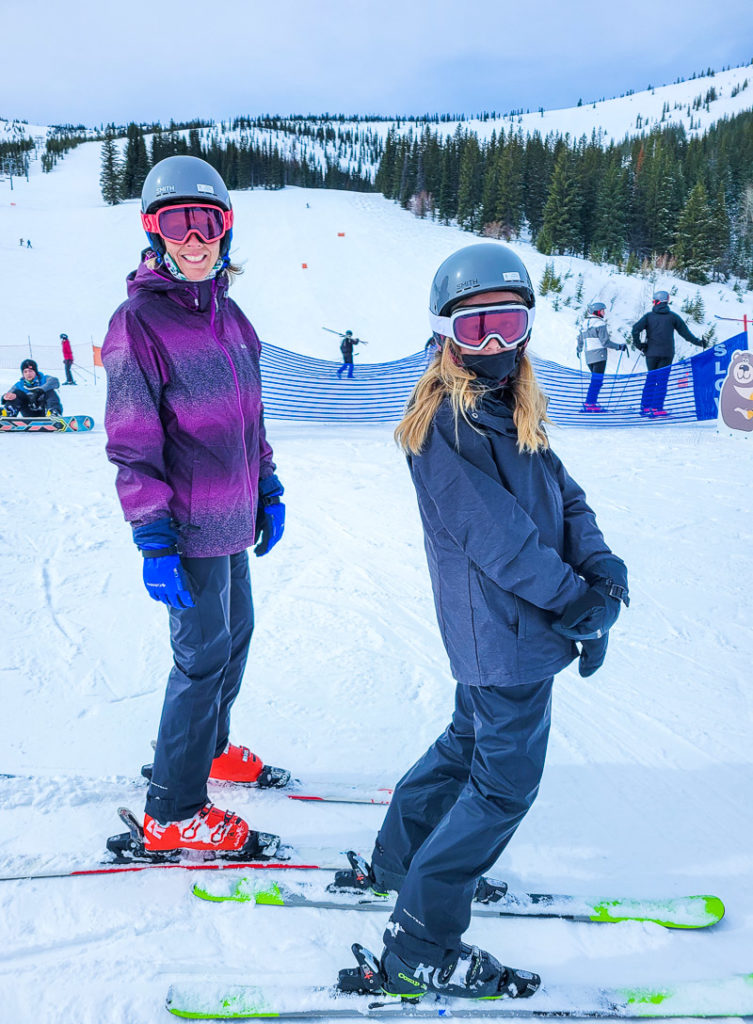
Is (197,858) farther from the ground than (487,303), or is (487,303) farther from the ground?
(487,303)

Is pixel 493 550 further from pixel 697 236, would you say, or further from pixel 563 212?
pixel 563 212

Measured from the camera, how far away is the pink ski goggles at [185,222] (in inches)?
73.9

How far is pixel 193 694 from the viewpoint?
2004 millimetres

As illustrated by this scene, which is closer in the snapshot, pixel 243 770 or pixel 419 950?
pixel 419 950

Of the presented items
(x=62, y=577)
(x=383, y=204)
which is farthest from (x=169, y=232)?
(x=383, y=204)

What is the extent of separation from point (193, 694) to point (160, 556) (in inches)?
19.5

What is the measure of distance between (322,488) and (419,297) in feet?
62.5

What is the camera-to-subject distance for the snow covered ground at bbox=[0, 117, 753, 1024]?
1.81 metres

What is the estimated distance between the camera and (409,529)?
17.1 ft

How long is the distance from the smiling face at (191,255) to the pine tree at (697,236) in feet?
112

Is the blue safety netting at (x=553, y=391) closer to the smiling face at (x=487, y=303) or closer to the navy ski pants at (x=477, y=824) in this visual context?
the smiling face at (x=487, y=303)

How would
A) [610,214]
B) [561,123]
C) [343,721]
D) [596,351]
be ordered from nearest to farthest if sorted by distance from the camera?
[343,721], [596,351], [610,214], [561,123]

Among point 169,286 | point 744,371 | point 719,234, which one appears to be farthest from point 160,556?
point 719,234

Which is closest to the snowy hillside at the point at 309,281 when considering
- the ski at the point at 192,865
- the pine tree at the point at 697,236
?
the pine tree at the point at 697,236
